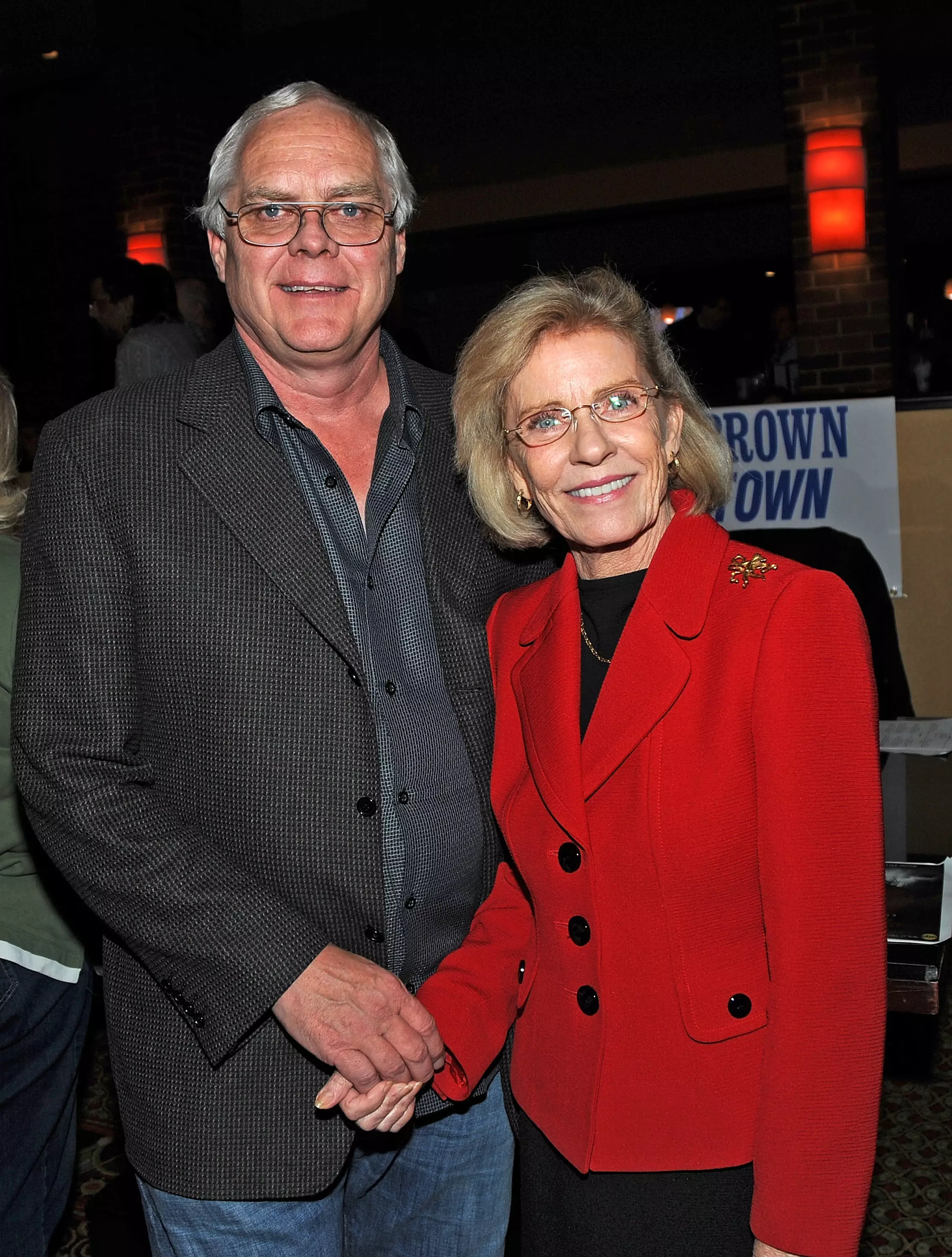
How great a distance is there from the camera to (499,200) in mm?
11008

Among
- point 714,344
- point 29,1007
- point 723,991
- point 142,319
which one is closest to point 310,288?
point 723,991

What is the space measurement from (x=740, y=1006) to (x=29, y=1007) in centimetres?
124

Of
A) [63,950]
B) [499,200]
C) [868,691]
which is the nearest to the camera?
[868,691]

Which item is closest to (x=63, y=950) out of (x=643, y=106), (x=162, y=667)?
(x=162, y=667)

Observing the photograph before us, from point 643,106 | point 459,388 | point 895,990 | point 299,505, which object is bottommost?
point 895,990

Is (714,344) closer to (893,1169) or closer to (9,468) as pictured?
(893,1169)

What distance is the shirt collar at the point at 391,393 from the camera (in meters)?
1.78

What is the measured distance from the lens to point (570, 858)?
1583 mm

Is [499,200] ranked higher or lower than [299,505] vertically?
higher

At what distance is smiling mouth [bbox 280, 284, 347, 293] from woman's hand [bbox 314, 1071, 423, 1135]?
1.08 metres

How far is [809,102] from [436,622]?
6699 mm

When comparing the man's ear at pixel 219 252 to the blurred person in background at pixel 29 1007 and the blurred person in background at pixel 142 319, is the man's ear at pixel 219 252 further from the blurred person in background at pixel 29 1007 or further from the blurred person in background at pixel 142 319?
the blurred person in background at pixel 142 319

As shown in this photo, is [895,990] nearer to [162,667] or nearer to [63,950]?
[162,667]

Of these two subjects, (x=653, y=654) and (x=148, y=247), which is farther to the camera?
(x=148, y=247)
